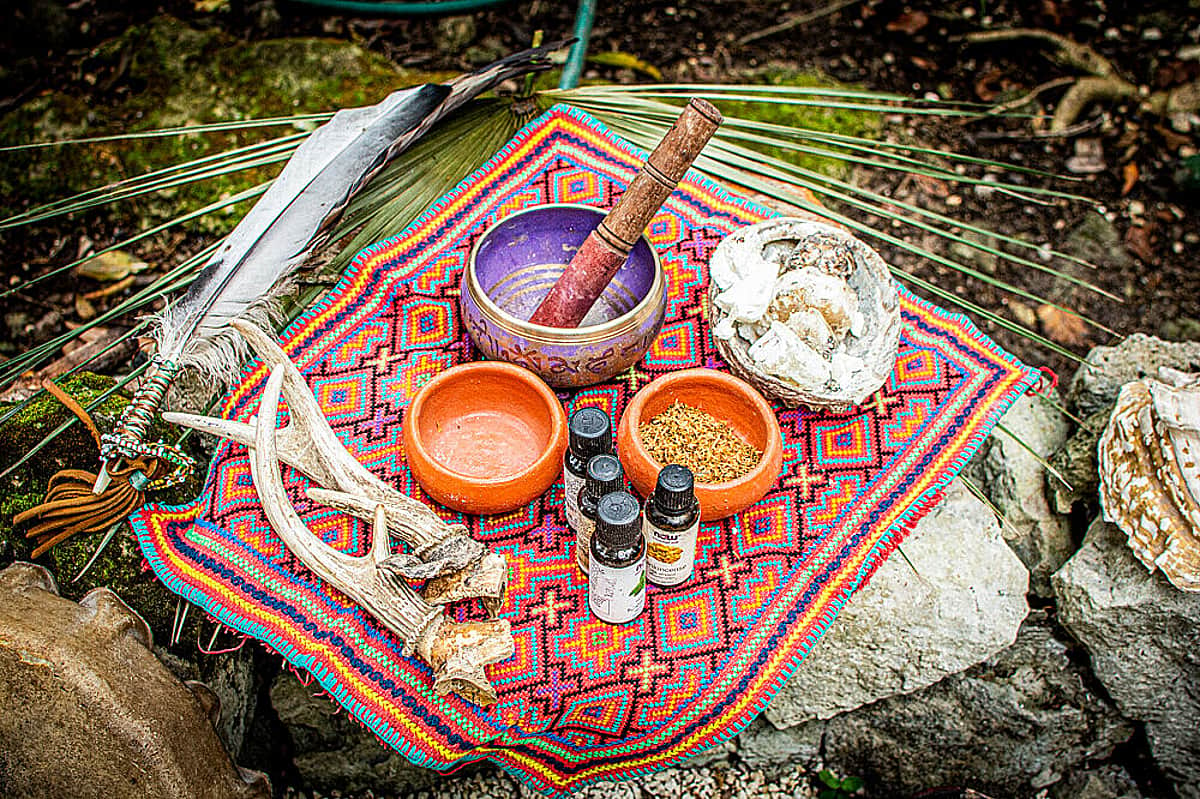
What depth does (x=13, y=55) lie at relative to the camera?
11.3 ft

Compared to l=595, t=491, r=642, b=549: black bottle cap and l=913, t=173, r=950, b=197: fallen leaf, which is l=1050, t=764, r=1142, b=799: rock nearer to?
l=595, t=491, r=642, b=549: black bottle cap

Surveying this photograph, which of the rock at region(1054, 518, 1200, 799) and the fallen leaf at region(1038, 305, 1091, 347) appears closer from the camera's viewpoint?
the rock at region(1054, 518, 1200, 799)

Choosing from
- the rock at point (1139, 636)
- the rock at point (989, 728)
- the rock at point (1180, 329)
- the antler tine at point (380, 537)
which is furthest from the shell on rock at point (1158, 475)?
the antler tine at point (380, 537)

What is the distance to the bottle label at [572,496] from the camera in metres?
1.70

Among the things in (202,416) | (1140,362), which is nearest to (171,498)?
(202,416)

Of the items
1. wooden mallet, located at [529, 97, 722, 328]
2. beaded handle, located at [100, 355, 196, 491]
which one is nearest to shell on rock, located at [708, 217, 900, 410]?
wooden mallet, located at [529, 97, 722, 328]

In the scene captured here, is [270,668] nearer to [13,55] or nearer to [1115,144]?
[13,55]

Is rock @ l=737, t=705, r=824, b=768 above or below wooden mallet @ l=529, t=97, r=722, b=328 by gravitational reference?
below

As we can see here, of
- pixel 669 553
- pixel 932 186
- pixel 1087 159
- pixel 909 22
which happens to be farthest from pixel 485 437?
pixel 909 22

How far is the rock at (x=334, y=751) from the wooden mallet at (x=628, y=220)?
102 cm

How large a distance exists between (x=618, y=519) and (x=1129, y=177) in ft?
9.40

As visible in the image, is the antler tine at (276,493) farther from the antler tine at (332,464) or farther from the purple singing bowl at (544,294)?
the purple singing bowl at (544,294)

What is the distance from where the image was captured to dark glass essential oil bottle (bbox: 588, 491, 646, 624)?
4.90 feet

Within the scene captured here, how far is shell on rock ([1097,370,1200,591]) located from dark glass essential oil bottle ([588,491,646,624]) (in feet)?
3.61
